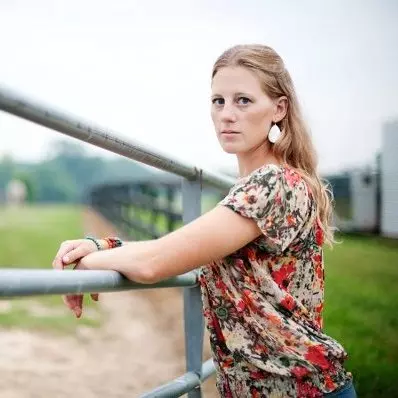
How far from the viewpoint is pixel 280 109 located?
4.59 ft

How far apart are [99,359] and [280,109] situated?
2.50 m

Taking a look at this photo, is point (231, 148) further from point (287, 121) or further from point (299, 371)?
point (299, 371)

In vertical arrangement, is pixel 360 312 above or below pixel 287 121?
below

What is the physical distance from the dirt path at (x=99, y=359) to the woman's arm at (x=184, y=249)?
186cm

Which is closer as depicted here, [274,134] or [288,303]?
[288,303]

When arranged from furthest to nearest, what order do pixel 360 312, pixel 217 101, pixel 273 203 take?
pixel 360 312, pixel 217 101, pixel 273 203

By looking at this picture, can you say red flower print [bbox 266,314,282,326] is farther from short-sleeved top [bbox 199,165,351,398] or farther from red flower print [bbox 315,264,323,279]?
red flower print [bbox 315,264,323,279]

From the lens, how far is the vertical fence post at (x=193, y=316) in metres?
1.57

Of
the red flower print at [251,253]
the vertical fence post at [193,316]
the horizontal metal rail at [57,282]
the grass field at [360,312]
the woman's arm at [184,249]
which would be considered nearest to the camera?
the horizontal metal rail at [57,282]

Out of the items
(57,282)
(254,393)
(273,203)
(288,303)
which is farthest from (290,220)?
(57,282)

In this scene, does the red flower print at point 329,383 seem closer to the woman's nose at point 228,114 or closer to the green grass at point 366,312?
the woman's nose at point 228,114

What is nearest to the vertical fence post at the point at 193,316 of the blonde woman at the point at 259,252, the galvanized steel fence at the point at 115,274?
the galvanized steel fence at the point at 115,274

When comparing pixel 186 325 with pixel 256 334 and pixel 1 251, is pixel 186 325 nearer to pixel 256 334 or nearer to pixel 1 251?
pixel 256 334

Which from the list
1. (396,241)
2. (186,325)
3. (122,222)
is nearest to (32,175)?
(122,222)
